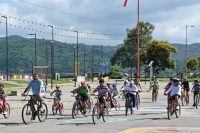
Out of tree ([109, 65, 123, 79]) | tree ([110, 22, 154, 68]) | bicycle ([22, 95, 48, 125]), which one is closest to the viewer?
bicycle ([22, 95, 48, 125])

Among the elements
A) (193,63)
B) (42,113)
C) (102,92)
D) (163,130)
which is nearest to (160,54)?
(193,63)

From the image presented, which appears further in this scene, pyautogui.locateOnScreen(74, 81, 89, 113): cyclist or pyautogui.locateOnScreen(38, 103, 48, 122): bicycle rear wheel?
pyautogui.locateOnScreen(74, 81, 89, 113): cyclist

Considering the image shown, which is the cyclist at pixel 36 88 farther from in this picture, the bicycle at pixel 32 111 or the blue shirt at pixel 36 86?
the bicycle at pixel 32 111

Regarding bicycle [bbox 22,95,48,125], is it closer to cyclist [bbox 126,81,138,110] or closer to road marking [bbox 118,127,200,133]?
road marking [bbox 118,127,200,133]

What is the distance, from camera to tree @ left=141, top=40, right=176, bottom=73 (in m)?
113

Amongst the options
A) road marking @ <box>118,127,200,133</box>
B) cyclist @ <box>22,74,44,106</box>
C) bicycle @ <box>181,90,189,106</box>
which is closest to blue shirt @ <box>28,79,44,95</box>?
cyclist @ <box>22,74,44,106</box>

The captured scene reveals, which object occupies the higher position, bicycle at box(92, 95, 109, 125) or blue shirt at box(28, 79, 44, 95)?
blue shirt at box(28, 79, 44, 95)

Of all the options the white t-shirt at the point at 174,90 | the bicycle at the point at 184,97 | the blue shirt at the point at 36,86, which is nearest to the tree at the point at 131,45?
the bicycle at the point at 184,97

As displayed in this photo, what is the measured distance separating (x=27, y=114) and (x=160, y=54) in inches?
3702

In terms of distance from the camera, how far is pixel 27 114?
2031 centimetres

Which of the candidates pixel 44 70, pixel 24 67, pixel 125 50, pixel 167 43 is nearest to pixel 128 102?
pixel 44 70

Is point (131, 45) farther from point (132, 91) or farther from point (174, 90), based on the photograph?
point (174, 90)

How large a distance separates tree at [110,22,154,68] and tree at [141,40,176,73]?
18.7 meters

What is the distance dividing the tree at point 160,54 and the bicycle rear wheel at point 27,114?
9338cm
